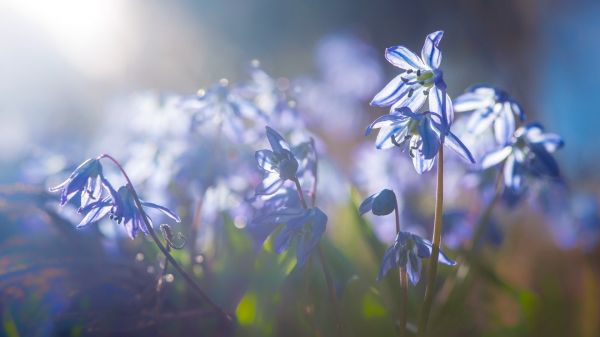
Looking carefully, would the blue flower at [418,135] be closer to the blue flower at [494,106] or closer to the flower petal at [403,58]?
the flower petal at [403,58]

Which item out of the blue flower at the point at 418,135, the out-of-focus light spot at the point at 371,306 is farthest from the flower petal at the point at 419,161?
the out-of-focus light spot at the point at 371,306

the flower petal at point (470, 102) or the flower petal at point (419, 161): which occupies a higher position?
the flower petal at point (470, 102)

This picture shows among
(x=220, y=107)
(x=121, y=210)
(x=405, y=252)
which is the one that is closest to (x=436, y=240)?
(x=405, y=252)

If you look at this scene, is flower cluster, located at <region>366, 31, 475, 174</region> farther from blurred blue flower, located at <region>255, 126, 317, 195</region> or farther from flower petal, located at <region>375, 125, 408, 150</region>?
blurred blue flower, located at <region>255, 126, 317, 195</region>

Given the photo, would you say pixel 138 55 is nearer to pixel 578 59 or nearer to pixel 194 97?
pixel 578 59

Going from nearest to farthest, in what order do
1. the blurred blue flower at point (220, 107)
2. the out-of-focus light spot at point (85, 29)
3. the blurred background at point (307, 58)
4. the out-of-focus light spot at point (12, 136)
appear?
the blurred blue flower at point (220, 107) < the out-of-focus light spot at point (12, 136) < the blurred background at point (307, 58) < the out-of-focus light spot at point (85, 29)

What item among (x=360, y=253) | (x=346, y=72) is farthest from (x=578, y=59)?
(x=360, y=253)
